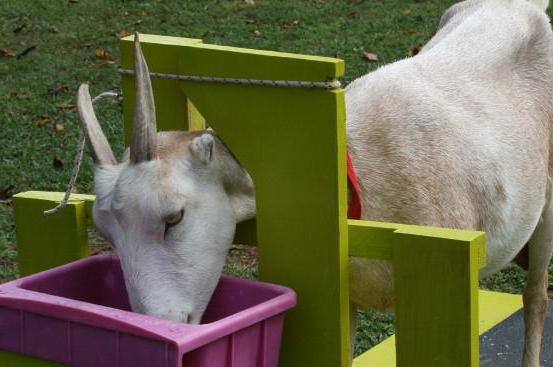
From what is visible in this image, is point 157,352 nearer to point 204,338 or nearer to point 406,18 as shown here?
point 204,338

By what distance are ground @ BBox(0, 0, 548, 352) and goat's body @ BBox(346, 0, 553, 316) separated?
322 cm

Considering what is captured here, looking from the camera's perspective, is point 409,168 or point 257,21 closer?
point 409,168

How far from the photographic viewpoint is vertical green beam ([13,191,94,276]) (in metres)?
3.30

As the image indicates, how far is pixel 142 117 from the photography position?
2623 millimetres

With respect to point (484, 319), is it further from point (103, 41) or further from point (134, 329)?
point (103, 41)

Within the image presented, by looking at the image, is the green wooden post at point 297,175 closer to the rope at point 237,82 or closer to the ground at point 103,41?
the rope at point 237,82

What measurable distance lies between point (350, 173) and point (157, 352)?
0.80 meters

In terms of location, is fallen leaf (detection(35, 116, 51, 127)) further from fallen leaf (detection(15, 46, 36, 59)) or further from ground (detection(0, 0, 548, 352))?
fallen leaf (detection(15, 46, 36, 59))

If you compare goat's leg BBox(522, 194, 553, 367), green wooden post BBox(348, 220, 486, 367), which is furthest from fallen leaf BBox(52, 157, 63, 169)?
green wooden post BBox(348, 220, 486, 367)

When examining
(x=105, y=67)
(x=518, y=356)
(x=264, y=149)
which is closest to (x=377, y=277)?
(x=264, y=149)

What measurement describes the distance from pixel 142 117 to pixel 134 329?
52 centimetres

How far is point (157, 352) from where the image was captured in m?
2.50

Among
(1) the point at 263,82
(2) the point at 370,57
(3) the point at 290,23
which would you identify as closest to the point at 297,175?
(1) the point at 263,82

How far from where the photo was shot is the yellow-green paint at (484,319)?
4441 mm
